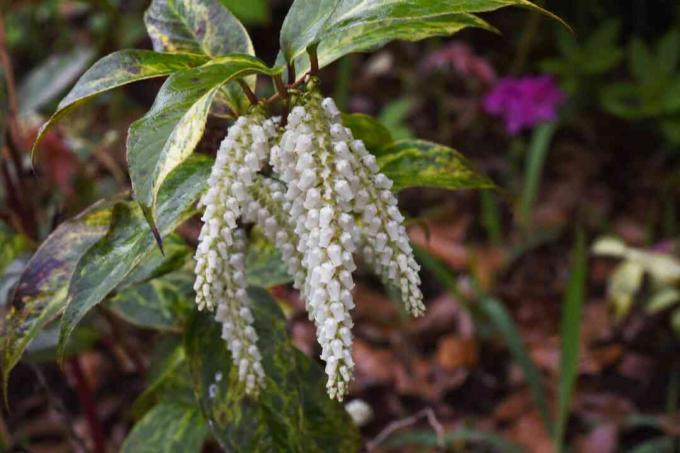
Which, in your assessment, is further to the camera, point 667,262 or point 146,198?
point 667,262

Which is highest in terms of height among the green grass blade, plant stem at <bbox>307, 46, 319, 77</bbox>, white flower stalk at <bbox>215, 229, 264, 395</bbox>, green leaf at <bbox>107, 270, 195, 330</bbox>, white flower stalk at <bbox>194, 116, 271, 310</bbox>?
plant stem at <bbox>307, 46, 319, 77</bbox>

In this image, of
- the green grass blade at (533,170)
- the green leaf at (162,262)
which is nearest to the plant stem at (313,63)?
the green leaf at (162,262)

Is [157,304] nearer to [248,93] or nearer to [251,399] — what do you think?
[251,399]

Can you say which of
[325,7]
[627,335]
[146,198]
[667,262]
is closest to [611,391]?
[627,335]

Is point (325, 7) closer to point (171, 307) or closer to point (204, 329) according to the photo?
point (204, 329)

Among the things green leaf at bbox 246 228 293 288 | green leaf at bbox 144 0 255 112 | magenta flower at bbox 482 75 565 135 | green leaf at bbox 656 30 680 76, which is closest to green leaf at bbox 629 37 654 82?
green leaf at bbox 656 30 680 76

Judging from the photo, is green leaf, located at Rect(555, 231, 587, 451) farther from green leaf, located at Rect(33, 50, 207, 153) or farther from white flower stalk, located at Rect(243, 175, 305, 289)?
green leaf, located at Rect(33, 50, 207, 153)

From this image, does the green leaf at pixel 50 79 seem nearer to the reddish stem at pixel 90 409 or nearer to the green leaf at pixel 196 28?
the reddish stem at pixel 90 409
